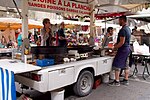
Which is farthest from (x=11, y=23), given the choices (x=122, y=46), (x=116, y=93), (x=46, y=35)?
(x=116, y=93)

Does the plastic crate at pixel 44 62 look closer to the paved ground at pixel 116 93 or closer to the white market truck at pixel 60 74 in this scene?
the white market truck at pixel 60 74

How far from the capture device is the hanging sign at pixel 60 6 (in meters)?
4.17

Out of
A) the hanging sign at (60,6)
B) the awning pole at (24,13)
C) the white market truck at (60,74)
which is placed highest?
the hanging sign at (60,6)

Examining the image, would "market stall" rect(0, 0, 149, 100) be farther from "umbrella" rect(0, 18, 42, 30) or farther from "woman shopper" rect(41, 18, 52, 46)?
"umbrella" rect(0, 18, 42, 30)

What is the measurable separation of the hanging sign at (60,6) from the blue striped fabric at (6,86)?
2.00m

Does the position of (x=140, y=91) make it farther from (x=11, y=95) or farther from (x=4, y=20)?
(x=4, y=20)

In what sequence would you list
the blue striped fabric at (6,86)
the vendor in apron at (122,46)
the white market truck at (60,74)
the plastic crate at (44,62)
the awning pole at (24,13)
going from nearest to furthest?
the blue striped fabric at (6,86) < the white market truck at (60,74) < the plastic crate at (44,62) < the awning pole at (24,13) < the vendor in apron at (122,46)

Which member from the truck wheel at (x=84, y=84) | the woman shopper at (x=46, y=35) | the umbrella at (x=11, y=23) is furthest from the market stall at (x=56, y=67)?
the umbrella at (x=11, y=23)

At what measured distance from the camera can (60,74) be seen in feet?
10.9

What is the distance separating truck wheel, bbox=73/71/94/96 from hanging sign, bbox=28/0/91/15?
1.83 m

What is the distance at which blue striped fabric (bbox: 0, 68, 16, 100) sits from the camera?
2.47 m

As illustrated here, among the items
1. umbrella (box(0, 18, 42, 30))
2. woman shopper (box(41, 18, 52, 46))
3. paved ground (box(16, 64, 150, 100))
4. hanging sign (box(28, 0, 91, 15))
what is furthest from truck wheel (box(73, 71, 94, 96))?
umbrella (box(0, 18, 42, 30))

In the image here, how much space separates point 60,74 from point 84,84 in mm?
1133

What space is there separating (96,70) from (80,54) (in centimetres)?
55
